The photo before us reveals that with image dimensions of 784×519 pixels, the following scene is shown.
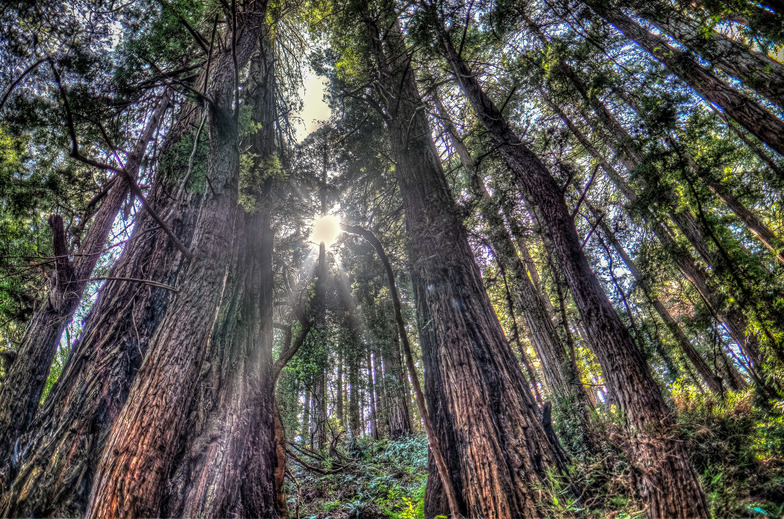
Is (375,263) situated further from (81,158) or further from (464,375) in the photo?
(81,158)

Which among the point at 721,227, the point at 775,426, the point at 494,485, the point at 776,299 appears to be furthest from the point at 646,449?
the point at 721,227

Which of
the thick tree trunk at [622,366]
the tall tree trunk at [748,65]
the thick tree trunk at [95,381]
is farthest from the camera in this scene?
the tall tree trunk at [748,65]

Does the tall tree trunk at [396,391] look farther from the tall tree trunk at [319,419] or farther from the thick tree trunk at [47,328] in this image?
the thick tree trunk at [47,328]

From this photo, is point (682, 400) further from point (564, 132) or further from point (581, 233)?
point (564, 132)

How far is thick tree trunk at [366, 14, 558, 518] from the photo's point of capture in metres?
2.75

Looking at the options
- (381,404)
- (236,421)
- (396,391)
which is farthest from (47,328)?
(381,404)

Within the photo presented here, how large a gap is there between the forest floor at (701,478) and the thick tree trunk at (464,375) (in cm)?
35

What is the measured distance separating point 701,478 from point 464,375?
9.01 ft

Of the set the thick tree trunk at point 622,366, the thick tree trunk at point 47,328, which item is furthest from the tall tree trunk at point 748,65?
the thick tree trunk at point 47,328

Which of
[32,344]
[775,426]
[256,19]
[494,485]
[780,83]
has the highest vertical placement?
[256,19]

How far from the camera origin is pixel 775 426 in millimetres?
3523

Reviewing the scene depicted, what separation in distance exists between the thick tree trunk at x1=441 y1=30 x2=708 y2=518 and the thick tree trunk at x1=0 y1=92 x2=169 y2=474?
5277mm

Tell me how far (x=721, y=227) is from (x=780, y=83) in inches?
91.6

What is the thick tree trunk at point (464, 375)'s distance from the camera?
2750 mm
